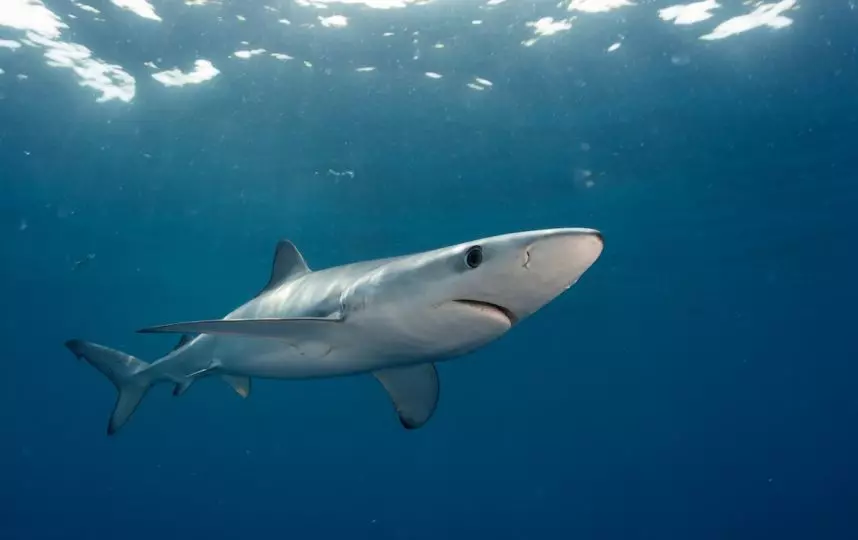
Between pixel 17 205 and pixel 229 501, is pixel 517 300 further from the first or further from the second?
pixel 229 501

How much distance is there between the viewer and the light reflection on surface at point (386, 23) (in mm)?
12406

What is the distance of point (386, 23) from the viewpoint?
13070 millimetres

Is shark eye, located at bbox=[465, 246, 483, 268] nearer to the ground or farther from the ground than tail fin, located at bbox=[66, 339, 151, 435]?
farther from the ground

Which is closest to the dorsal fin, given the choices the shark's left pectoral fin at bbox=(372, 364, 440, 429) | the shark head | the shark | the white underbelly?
the shark

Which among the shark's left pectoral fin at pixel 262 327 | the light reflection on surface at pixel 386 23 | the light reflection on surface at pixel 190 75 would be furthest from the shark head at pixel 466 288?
the light reflection on surface at pixel 190 75

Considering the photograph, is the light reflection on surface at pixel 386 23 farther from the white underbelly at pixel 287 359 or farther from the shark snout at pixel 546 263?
the shark snout at pixel 546 263

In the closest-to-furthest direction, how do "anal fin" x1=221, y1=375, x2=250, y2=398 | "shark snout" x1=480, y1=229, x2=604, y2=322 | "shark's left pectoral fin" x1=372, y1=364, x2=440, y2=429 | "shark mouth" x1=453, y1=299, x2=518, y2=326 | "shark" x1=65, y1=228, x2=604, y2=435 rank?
"shark snout" x1=480, y1=229, x2=604, y2=322
"shark" x1=65, y1=228, x2=604, y2=435
"shark mouth" x1=453, y1=299, x2=518, y2=326
"shark's left pectoral fin" x1=372, y1=364, x2=440, y2=429
"anal fin" x1=221, y1=375, x2=250, y2=398

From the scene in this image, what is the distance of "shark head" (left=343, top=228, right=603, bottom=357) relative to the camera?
2648mm

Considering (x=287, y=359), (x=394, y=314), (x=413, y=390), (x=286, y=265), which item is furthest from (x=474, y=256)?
(x=286, y=265)

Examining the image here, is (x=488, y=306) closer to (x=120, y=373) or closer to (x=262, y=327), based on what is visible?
(x=262, y=327)

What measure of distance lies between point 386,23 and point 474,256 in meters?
11.6

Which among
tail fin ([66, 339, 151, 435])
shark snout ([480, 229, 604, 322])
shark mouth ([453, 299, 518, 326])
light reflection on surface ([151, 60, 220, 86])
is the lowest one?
tail fin ([66, 339, 151, 435])

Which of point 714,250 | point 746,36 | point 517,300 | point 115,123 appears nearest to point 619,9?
point 746,36

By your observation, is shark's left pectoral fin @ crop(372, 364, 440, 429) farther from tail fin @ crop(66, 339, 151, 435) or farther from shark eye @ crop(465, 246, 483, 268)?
tail fin @ crop(66, 339, 151, 435)
